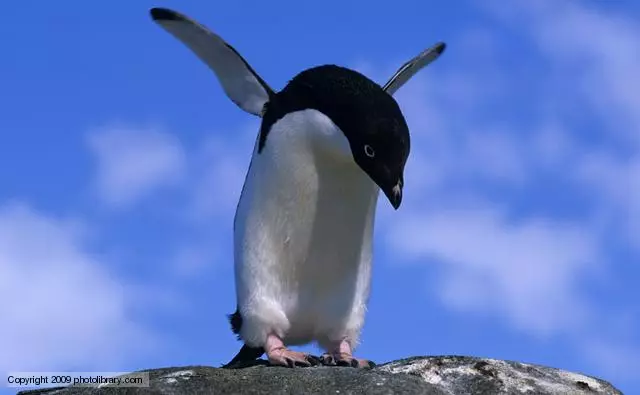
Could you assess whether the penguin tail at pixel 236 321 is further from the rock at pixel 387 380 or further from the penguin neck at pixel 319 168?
the penguin neck at pixel 319 168

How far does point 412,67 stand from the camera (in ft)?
23.4

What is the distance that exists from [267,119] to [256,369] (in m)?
1.83

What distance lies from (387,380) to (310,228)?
50.0 inches

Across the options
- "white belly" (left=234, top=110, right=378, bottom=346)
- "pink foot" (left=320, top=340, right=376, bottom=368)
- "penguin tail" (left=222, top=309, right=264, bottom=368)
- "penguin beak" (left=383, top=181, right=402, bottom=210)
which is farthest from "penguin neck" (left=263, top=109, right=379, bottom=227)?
"penguin tail" (left=222, top=309, right=264, bottom=368)

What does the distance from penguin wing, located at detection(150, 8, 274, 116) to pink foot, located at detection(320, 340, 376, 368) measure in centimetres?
169

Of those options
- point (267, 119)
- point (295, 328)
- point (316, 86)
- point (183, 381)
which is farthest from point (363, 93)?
point (183, 381)

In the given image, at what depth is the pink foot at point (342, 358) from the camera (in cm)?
561

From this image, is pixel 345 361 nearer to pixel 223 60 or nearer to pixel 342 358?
pixel 342 358

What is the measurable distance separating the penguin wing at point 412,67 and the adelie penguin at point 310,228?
1000 millimetres

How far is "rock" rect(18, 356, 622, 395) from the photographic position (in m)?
4.81

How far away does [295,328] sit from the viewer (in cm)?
599

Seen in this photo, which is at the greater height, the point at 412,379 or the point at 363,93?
the point at 363,93

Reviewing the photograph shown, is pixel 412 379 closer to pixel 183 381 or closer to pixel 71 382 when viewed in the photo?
pixel 183 381

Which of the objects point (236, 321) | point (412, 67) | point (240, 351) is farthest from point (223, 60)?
point (240, 351)
